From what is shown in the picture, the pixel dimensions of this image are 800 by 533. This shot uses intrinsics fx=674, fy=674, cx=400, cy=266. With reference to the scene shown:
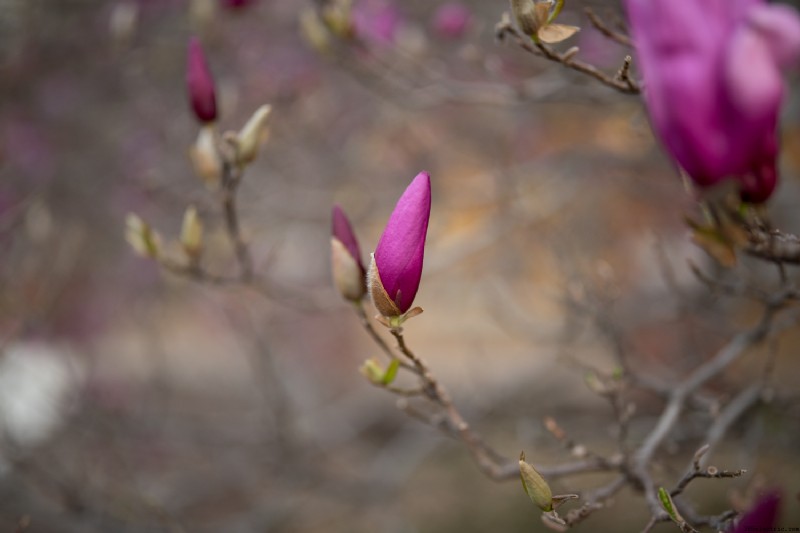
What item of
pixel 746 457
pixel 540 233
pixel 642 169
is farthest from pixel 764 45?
pixel 540 233

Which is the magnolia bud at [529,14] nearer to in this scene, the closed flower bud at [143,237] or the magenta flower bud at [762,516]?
the magenta flower bud at [762,516]

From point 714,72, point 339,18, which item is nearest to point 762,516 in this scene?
point 714,72

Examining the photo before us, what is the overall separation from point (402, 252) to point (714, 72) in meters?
0.28

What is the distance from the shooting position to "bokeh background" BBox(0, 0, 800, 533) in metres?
1.49

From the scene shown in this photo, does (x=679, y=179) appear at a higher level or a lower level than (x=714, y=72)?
lower

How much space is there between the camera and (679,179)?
706 millimetres

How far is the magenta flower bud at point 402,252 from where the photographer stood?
579 millimetres

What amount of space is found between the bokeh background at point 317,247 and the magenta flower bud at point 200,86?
39 cm

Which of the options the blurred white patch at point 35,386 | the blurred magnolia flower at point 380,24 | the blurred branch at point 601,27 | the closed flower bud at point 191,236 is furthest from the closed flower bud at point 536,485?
the blurred white patch at point 35,386

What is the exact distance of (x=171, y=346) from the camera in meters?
4.73

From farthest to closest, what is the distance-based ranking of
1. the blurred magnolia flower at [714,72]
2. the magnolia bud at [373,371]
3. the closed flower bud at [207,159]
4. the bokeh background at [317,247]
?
the bokeh background at [317,247] → the closed flower bud at [207,159] → the magnolia bud at [373,371] → the blurred magnolia flower at [714,72]

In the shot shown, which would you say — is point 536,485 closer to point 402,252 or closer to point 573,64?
point 402,252

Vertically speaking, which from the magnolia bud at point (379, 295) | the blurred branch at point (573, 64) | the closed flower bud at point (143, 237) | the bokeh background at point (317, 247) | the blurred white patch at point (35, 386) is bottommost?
the blurred white patch at point (35, 386)

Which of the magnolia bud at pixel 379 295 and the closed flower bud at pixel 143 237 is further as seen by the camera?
the closed flower bud at pixel 143 237
